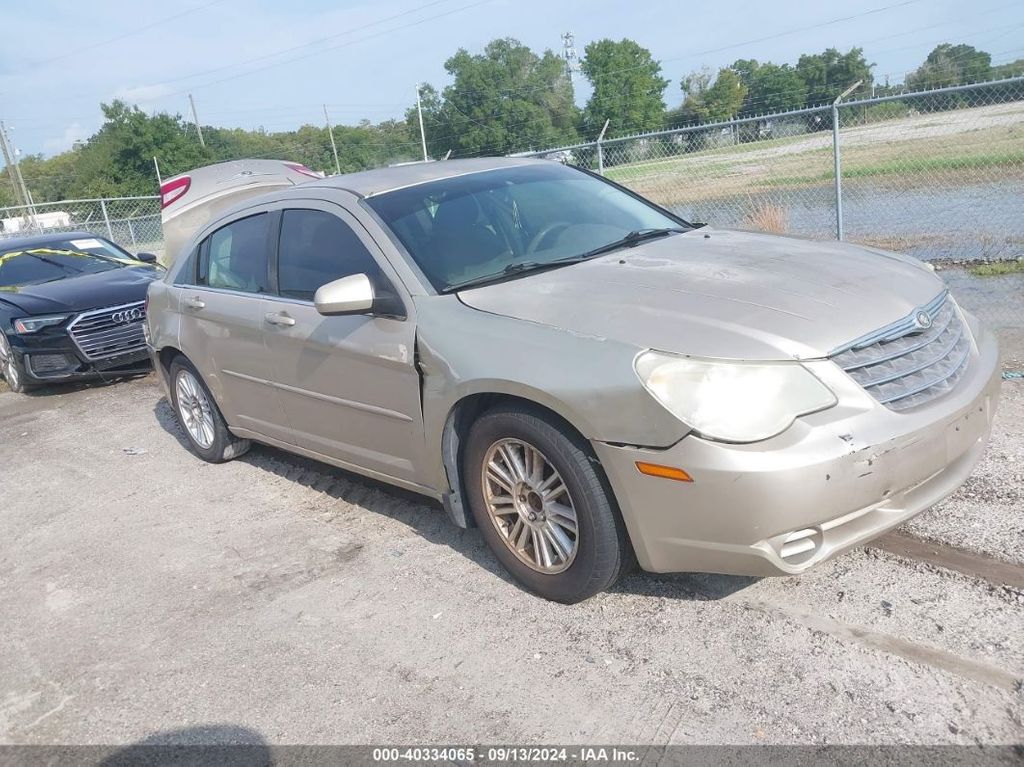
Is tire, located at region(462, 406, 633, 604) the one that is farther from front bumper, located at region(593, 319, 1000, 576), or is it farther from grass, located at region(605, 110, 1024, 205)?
grass, located at region(605, 110, 1024, 205)

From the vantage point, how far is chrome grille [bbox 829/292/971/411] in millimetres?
2877

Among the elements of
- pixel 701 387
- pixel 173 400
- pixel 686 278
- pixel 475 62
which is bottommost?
pixel 173 400

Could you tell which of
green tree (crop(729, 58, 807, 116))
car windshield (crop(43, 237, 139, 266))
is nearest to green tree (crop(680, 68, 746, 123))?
green tree (crop(729, 58, 807, 116))

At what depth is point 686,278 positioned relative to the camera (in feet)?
11.1

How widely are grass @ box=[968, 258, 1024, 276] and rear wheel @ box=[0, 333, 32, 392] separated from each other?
9.28 metres

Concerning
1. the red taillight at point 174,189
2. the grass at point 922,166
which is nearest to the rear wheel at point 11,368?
the red taillight at point 174,189

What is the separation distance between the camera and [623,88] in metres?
65.6

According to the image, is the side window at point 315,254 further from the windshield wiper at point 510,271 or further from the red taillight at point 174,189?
the red taillight at point 174,189

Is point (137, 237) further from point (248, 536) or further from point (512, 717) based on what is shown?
point (512, 717)

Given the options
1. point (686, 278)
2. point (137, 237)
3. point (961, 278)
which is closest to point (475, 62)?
point (137, 237)

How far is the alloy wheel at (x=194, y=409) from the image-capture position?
559cm

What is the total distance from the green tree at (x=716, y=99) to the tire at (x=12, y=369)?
1540 inches

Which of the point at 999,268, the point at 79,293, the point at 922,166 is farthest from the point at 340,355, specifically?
the point at 922,166

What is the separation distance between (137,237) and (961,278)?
20556 millimetres
